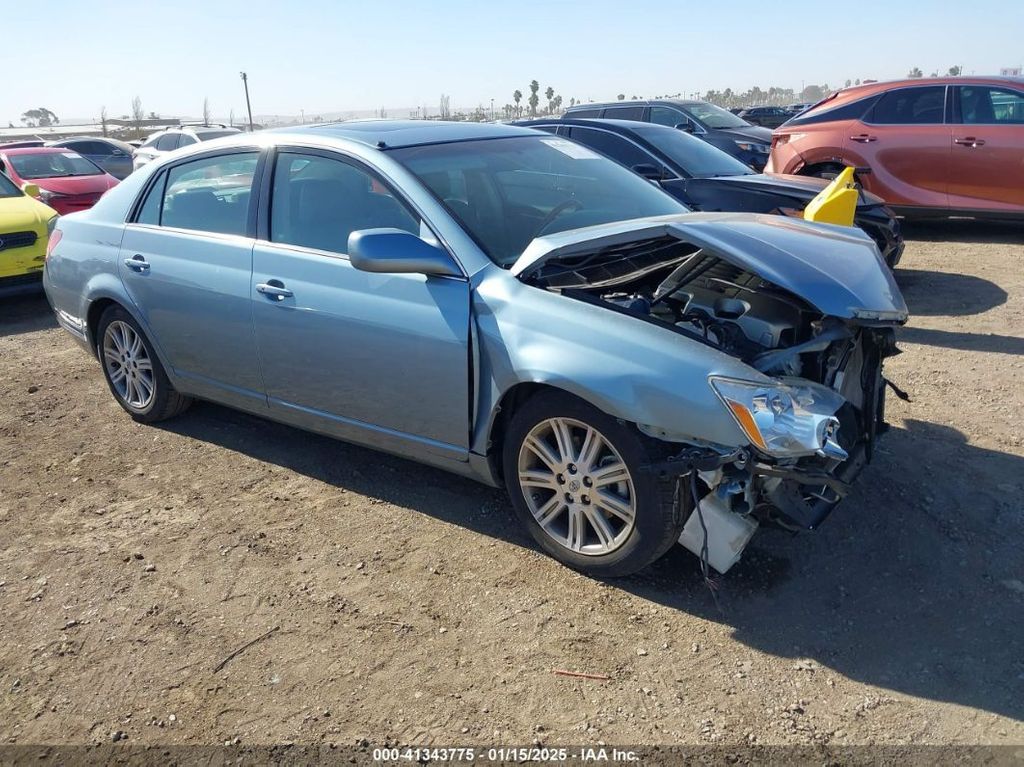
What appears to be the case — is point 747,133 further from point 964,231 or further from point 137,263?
point 137,263

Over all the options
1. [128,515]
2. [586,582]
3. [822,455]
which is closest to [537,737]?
[586,582]

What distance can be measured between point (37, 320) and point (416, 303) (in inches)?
251

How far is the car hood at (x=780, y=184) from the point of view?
6839 mm

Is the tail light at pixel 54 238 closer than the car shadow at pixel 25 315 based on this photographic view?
Yes

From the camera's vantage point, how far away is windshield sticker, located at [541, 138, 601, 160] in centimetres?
454

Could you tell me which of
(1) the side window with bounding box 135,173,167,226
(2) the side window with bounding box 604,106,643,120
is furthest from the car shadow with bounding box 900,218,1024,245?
(1) the side window with bounding box 135,173,167,226

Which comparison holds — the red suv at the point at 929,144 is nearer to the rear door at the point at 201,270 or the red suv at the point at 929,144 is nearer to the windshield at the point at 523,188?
the windshield at the point at 523,188

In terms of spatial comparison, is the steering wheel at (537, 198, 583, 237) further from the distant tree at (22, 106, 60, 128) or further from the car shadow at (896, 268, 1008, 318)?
the distant tree at (22, 106, 60, 128)

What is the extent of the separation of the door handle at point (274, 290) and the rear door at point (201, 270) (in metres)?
0.13

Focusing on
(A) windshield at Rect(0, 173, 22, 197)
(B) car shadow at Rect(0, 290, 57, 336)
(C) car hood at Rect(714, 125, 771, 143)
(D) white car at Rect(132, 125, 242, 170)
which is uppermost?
(D) white car at Rect(132, 125, 242, 170)

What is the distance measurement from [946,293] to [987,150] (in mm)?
2553

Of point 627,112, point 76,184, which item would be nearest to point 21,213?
point 76,184

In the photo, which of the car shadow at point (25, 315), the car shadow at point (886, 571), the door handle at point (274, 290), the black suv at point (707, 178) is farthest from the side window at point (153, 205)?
the car shadow at point (25, 315)

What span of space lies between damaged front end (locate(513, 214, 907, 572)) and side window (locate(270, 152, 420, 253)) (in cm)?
86
